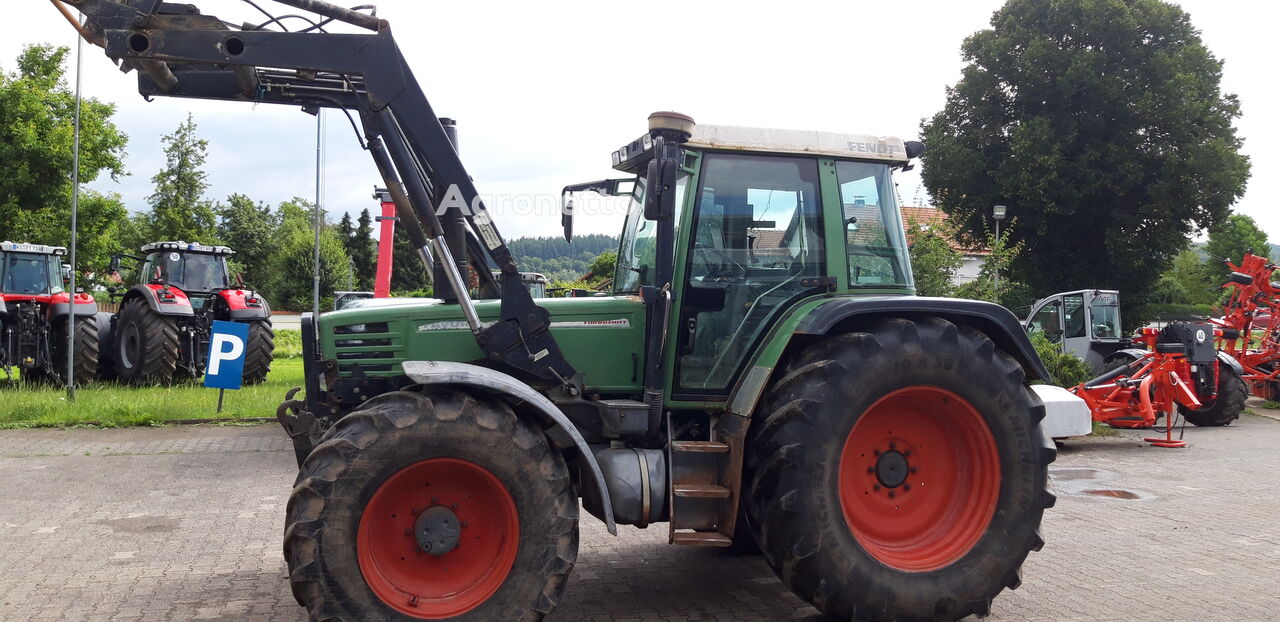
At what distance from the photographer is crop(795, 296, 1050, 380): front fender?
4.60 metres

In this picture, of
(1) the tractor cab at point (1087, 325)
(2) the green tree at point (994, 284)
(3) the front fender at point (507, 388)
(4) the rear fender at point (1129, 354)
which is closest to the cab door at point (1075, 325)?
(1) the tractor cab at point (1087, 325)

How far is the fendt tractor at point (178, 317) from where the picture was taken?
15547 millimetres

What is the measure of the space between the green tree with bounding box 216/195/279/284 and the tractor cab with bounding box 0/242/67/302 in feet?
156

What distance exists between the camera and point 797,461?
4332 millimetres

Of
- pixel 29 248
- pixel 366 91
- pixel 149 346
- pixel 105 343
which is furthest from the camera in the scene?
pixel 29 248

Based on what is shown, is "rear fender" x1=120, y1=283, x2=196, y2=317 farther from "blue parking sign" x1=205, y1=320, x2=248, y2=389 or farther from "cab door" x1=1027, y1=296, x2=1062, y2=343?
"cab door" x1=1027, y1=296, x2=1062, y2=343

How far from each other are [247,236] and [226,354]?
5841 centimetres

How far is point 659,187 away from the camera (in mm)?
4324

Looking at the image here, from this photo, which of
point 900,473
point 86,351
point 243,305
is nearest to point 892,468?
point 900,473

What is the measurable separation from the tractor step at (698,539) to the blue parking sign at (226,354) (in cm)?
892

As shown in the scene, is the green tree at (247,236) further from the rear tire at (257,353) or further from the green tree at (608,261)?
the green tree at (608,261)

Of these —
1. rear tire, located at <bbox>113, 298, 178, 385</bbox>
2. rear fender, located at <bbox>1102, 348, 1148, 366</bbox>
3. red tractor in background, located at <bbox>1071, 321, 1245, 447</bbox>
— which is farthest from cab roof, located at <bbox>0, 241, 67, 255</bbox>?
rear fender, located at <bbox>1102, 348, 1148, 366</bbox>

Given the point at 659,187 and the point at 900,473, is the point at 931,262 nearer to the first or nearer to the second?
the point at 900,473

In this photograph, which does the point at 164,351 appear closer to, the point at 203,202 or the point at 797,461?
the point at 797,461
